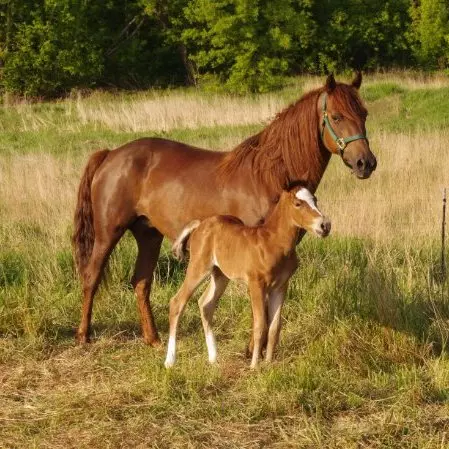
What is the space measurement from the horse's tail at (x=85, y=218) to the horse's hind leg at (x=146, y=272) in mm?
381

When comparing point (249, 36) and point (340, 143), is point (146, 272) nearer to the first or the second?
point (340, 143)

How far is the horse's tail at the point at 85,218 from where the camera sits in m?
7.01

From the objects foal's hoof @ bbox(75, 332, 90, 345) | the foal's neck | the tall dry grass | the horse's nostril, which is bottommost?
the tall dry grass

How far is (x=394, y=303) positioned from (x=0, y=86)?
3176 cm

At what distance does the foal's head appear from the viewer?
16.8 ft

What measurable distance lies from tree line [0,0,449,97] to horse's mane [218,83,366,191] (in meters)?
25.6

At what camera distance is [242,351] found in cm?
618

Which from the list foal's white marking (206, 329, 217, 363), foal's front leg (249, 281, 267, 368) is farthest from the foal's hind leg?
foal's front leg (249, 281, 267, 368)

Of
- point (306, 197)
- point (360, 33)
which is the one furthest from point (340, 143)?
point (360, 33)

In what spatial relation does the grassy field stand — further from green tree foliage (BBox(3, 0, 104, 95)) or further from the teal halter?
green tree foliage (BBox(3, 0, 104, 95))

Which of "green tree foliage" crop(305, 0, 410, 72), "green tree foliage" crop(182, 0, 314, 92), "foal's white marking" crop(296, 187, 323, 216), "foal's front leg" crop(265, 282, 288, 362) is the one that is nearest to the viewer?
"foal's white marking" crop(296, 187, 323, 216)

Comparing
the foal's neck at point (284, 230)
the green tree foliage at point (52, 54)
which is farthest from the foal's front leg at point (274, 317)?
the green tree foliage at point (52, 54)

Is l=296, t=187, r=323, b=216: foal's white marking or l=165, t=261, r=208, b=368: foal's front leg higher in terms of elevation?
l=296, t=187, r=323, b=216: foal's white marking

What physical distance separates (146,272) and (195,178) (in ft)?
3.30
